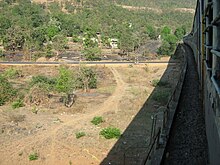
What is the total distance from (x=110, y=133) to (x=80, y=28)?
49.7 m

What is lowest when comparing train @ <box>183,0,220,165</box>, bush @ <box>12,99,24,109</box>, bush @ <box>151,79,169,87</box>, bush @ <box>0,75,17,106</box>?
bush @ <box>151,79,169,87</box>

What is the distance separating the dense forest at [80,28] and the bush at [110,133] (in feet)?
77.3

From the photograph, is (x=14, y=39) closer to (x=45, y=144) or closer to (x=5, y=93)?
(x=5, y=93)

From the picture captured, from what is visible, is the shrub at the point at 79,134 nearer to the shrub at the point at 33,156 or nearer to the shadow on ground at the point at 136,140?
the shadow on ground at the point at 136,140

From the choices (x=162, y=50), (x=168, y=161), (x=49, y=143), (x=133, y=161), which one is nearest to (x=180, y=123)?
(x=168, y=161)

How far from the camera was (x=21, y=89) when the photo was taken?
2280 cm

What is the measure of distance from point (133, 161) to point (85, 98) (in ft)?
33.7

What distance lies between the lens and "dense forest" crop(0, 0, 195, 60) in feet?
137

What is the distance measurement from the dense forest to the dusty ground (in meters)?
16.0

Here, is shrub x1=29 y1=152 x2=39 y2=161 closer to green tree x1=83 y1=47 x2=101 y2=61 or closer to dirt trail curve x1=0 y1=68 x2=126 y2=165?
dirt trail curve x1=0 y1=68 x2=126 y2=165

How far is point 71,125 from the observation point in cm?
1443

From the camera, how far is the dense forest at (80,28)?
4188 centimetres

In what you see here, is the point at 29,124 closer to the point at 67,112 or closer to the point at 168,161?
the point at 67,112

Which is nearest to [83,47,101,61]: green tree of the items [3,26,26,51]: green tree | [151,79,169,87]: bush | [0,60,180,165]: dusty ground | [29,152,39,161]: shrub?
[0,60,180,165]: dusty ground
